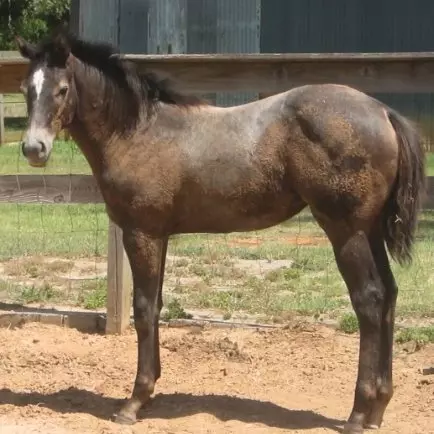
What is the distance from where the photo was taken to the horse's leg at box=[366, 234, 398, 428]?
5141mm

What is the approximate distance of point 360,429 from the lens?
198 inches

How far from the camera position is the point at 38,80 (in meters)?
5.18

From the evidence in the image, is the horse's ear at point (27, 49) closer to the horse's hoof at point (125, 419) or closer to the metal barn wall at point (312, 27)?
the horse's hoof at point (125, 419)

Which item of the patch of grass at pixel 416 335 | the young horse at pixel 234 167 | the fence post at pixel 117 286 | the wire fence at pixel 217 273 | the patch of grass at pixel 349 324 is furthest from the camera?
the wire fence at pixel 217 273

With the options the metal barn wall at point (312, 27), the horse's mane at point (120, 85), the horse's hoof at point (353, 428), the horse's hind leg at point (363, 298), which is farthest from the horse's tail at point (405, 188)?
the metal barn wall at point (312, 27)

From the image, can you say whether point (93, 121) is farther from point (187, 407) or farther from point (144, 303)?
point (187, 407)

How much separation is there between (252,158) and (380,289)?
0.99 meters

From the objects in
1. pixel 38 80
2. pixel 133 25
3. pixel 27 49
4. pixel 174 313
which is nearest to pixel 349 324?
pixel 174 313

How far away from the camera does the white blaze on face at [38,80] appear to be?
5.16 m

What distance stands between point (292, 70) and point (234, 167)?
1.60m

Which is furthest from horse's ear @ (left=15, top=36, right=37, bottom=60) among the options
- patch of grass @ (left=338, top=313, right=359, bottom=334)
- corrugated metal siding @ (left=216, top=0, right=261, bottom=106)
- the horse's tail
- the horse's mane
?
corrugated metal siding @ (left=216, top=0, right=261, bottom=106)

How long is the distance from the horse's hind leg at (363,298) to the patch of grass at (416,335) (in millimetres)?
1681

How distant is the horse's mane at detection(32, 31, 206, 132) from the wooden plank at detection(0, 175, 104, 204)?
1.83 meters

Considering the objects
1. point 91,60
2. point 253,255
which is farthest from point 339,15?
point 91,60
